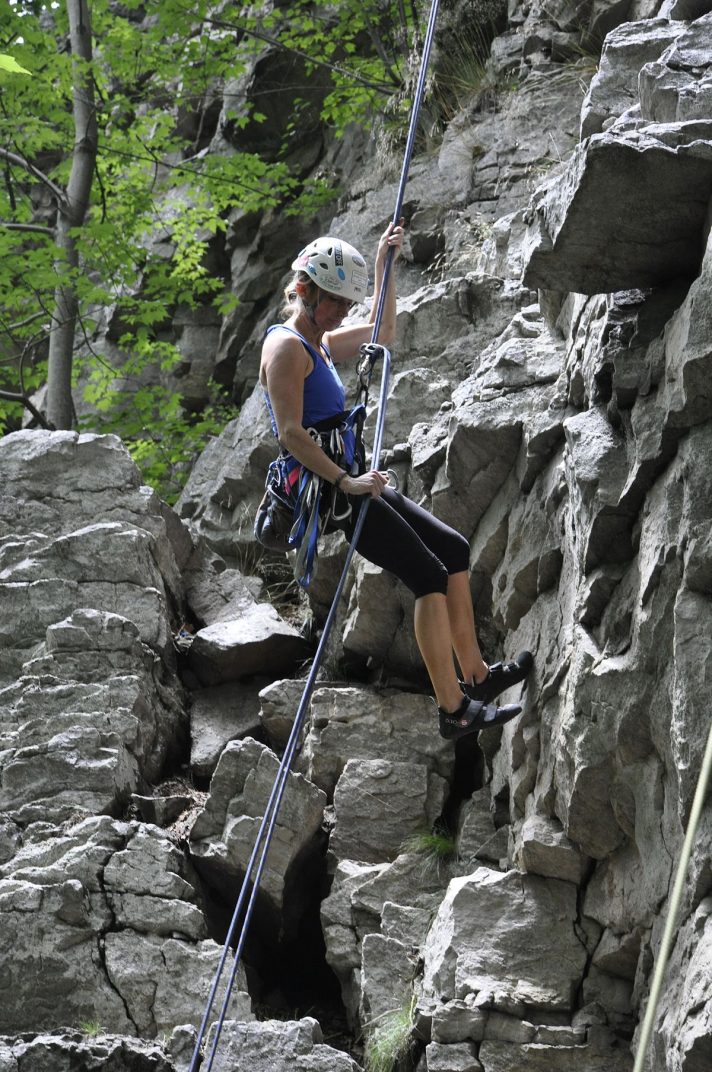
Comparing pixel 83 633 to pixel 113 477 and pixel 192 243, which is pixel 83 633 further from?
pixel 192 243

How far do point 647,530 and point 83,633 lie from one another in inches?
161

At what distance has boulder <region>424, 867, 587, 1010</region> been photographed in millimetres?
5781

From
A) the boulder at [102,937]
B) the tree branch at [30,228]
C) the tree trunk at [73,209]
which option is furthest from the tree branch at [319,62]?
the boulder at [102,937]

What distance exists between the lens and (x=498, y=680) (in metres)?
6.44

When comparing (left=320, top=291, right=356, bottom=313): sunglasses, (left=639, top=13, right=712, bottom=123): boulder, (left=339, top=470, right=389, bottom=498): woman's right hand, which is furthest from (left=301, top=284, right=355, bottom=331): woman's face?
(left=639, top=13, right=712, bottom=123): boulder

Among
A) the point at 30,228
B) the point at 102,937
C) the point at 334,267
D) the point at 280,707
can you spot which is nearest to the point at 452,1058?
the point at 102,937

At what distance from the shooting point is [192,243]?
1420 cm

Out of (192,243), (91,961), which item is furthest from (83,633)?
(192,243)

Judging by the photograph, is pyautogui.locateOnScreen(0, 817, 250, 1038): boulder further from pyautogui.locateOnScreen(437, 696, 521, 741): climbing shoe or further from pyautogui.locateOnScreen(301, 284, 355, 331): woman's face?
pyautogui.locateOnScreen(301, 284, 355, 331): woman's face

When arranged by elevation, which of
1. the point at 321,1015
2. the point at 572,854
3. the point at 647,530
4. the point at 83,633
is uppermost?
the point at 647,530

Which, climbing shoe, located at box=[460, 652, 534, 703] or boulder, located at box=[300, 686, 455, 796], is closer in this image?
climbing shoe, located at box=[460, 652, 534, 703]

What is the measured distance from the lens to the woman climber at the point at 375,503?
6.09 meters

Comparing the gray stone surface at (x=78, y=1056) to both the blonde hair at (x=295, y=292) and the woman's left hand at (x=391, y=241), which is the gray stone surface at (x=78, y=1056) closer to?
the blonde hair at (x=295, y=292)

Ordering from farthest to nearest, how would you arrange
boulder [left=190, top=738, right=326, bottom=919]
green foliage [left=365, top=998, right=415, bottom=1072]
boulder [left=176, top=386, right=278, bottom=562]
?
boulder [left=176, top=386, right=278, bottom=562] < boulder [left=190, top=738, right=326, bottom=919] < green foliage [left=365, top=998, right=415, bottom=1072]
